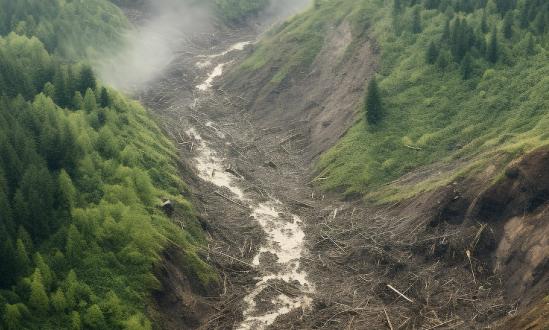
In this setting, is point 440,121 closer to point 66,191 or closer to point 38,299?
point 66,191

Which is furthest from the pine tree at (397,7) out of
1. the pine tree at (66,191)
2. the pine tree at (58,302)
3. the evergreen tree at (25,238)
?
the pine tree at (58,302)

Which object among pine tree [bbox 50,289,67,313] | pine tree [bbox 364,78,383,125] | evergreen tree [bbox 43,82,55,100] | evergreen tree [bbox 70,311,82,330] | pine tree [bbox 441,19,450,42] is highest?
evergreen tree [bbox 43,82,55,100]

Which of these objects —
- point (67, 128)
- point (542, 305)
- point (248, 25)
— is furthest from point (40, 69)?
point (248, 25)

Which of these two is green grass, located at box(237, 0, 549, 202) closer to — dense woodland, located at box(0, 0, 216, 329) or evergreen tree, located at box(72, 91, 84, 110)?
dense woodland, located at box(0, 0, 216, 329)

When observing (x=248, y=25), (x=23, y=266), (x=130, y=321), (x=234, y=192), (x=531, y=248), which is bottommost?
(x=248, y=25)

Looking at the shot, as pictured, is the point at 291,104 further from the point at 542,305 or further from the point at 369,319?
the point at 542,305

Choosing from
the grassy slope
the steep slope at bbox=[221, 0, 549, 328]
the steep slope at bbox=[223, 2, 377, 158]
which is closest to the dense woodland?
the steep slope at bbox=[221, 0, 549, 328]
